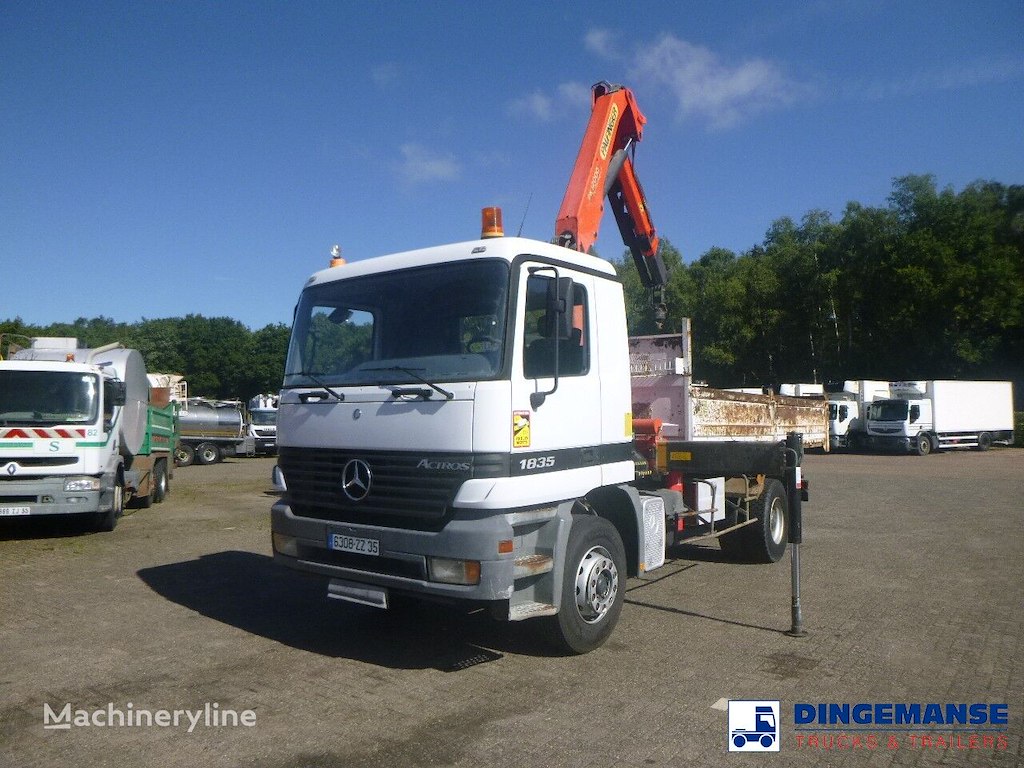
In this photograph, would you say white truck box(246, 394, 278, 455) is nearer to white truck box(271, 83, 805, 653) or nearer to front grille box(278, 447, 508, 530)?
front grille box(278, 447, 508, 530)

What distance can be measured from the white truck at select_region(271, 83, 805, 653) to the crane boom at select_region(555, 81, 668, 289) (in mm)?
2596

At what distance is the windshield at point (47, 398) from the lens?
10625 millimetres

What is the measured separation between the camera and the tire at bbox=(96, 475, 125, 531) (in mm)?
11742

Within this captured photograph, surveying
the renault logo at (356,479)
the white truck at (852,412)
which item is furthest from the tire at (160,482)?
the white truck at (852,412)

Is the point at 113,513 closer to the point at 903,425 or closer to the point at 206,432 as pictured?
the point at 206,432

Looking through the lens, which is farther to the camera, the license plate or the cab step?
the license plate

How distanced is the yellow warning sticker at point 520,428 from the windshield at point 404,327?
0.33 metres

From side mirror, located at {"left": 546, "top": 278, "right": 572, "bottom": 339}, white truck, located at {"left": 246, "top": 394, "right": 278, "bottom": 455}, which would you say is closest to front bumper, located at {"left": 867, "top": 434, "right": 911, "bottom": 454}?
white truck, located at {"left": 246, "top": 394, "right": 278, "bottom": 455}

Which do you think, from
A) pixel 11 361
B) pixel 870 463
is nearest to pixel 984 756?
pixel 11 361

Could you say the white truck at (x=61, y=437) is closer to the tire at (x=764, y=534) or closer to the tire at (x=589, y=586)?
the tire at (x=589, y=586)

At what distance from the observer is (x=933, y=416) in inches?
1315

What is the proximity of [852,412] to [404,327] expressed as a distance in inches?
1346

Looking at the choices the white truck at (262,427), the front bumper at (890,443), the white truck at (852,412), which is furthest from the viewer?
the white truck at (852,412)

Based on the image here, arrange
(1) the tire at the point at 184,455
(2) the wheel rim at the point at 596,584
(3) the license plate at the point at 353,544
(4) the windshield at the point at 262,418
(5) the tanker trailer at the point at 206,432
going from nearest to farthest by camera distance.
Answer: (3) the license plate at the point at 353,544, (2) the wheel rim at the point at 596,584, (1) the tire at the point at 184,455, (5) the tanker trailer at the point at 206,432, (4) the windshield at the point at 262,418
